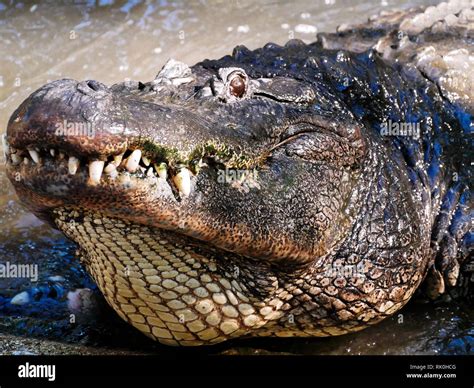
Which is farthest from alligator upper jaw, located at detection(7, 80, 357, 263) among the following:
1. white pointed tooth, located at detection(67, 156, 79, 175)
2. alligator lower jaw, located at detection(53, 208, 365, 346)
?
alligator lower jaw, located at detection(53, 208, 365, 346)

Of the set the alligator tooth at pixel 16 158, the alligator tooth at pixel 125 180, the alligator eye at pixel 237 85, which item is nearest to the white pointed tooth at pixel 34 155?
the alligator tooth at pixel 16 158

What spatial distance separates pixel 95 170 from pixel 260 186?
2.86 feet

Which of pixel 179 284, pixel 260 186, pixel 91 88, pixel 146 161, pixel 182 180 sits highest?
pixel 91 88

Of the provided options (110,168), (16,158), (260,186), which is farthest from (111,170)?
(260,186)

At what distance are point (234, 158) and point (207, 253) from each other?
1.55ft

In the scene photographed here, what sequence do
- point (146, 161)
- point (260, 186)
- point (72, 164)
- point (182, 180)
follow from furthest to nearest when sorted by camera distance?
point (260, 186) < point (182, 180) < point (146, 161) < point (72, 164)

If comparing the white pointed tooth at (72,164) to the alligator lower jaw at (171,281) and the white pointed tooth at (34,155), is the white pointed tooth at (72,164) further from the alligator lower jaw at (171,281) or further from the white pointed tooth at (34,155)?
the alligator lower jaw at (171,281)

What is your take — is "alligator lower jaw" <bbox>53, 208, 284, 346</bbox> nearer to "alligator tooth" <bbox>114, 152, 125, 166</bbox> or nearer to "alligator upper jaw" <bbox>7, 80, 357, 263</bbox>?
"alligator upper jaw" <bbox>7, 80, 357, 263</bbox>

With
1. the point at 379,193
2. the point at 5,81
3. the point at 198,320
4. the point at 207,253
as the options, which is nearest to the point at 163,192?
the point at 207,253

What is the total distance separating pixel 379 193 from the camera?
3.93 meters

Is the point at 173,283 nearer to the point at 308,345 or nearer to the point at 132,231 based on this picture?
the point at 132,231

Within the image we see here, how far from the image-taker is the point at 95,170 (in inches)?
108

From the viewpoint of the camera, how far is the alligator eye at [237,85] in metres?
3.40

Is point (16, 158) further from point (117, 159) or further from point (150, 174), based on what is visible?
point (150, 174)
